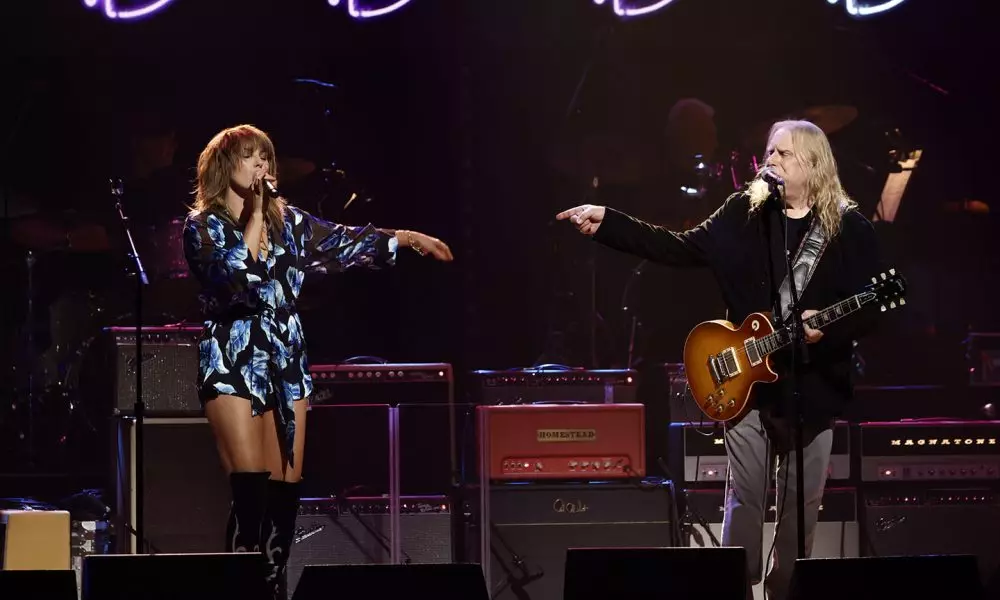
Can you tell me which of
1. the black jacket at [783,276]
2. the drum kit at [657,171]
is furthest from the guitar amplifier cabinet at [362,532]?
the drum kit at [657,171]

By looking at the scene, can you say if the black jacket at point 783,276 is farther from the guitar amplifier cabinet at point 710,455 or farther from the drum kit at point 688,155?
the drum kit at point 688,155

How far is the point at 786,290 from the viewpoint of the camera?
4.46 m

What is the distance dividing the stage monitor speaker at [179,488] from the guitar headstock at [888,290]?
3092 millimetres

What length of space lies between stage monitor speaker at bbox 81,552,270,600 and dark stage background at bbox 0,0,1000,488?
16.0 ft

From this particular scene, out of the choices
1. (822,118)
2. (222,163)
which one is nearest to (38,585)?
(222,163)

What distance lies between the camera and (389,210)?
8.45 metres

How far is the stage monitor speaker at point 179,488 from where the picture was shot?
225 inches

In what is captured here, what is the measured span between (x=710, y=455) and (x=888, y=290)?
194 centimetres

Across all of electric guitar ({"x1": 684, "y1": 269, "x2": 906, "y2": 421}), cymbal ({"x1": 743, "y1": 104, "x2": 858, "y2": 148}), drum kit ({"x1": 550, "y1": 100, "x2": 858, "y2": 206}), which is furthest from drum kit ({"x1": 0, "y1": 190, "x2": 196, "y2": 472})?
electric guitar ({"x1": 684, "y1": 269, "x2": 906, "y2": 421})

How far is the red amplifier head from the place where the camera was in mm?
5629

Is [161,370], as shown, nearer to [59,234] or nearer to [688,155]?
[59,234]

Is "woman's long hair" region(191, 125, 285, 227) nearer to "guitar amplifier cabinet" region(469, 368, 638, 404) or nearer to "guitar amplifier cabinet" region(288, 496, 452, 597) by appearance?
"guitar amplifier cabinet" region(288, 496, 452, 597)

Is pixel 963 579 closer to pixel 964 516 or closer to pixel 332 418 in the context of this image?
pixel 964 516

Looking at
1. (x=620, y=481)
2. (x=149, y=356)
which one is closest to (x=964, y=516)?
(x=620, y=481)
